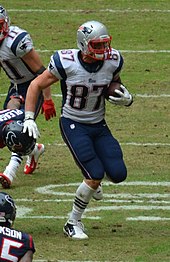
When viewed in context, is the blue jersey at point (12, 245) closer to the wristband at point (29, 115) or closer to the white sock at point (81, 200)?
the white sock at point (81, 200)

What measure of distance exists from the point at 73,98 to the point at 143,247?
4.25ft

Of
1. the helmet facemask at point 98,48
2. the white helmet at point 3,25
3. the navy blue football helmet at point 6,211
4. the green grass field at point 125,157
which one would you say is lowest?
the green grass field at point 125,157

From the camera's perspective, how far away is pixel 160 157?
38.2 ft

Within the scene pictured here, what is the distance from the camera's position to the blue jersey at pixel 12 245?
7.16m

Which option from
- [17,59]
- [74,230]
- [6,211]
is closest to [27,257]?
[6,211]

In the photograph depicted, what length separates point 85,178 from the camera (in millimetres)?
9055

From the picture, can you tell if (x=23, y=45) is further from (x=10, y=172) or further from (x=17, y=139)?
(x=17, y=139)

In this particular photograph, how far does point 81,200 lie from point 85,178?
16 centimetres

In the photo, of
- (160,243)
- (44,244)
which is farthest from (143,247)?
(44,244)

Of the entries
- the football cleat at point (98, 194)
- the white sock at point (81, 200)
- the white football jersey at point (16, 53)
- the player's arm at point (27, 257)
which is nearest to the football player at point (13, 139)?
the white sock at point (81, 200)

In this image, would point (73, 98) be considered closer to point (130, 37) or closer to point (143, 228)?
point (143, 228)

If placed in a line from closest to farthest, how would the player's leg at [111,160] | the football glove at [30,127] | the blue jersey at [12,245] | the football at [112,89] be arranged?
the blue jersey at [12,245] → the football glove at [30,127] → the player's leg at [111,160] → the football at [112,89]

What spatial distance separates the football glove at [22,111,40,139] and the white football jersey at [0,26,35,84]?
1.56 meters

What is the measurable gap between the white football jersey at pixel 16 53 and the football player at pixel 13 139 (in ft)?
2.36
